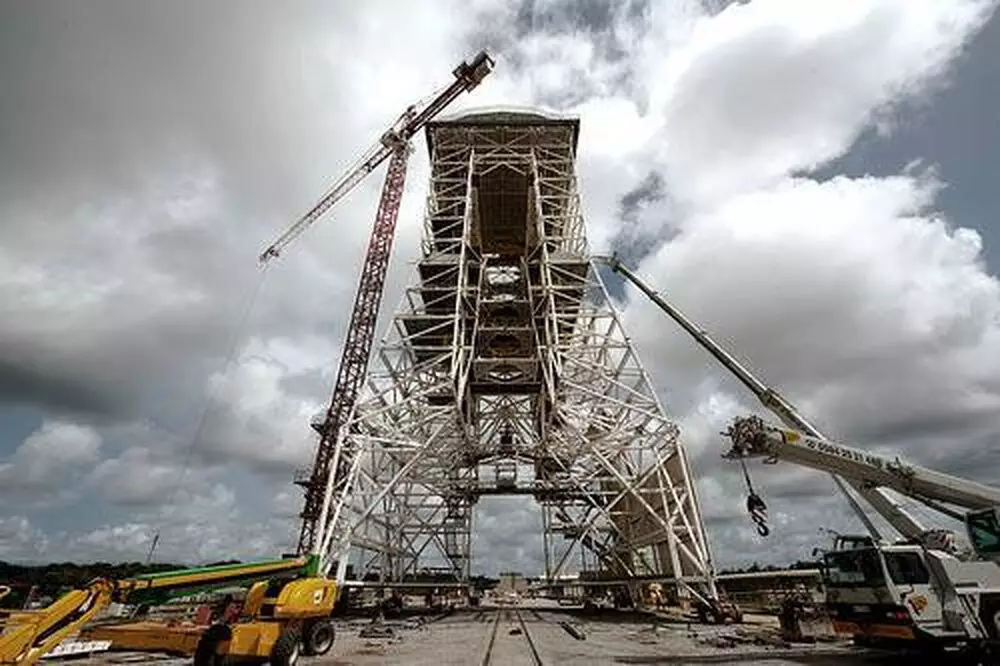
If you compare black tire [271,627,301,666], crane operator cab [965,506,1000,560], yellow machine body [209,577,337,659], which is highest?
crane operator cab [965,506,1000,560]

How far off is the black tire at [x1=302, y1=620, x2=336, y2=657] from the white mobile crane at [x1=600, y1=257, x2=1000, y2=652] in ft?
36.2

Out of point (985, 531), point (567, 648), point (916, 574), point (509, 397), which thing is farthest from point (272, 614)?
point (509, 397)

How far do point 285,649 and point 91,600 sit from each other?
371 centimetres

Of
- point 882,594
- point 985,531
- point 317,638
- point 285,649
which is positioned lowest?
point 285,649

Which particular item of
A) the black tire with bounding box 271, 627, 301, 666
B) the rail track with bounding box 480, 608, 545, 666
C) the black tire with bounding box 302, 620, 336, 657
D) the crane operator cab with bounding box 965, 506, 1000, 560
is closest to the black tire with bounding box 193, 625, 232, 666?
the black tire with bounding box 271, 627, 301, 666

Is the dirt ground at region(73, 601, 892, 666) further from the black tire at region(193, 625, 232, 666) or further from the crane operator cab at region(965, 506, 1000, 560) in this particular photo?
the crane operator cab at region(965, 506, 1000, 560)

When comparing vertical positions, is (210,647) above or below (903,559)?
below

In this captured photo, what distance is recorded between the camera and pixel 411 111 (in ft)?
181

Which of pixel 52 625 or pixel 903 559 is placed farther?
pixel 903 559

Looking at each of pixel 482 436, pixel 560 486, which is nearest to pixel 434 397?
pixel 482 436

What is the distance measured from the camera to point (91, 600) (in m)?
9.26

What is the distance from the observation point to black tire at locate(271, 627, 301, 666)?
11.4 meters

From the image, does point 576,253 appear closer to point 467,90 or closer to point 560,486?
point 560,486

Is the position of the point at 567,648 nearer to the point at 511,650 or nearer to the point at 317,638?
the point at 511,650
